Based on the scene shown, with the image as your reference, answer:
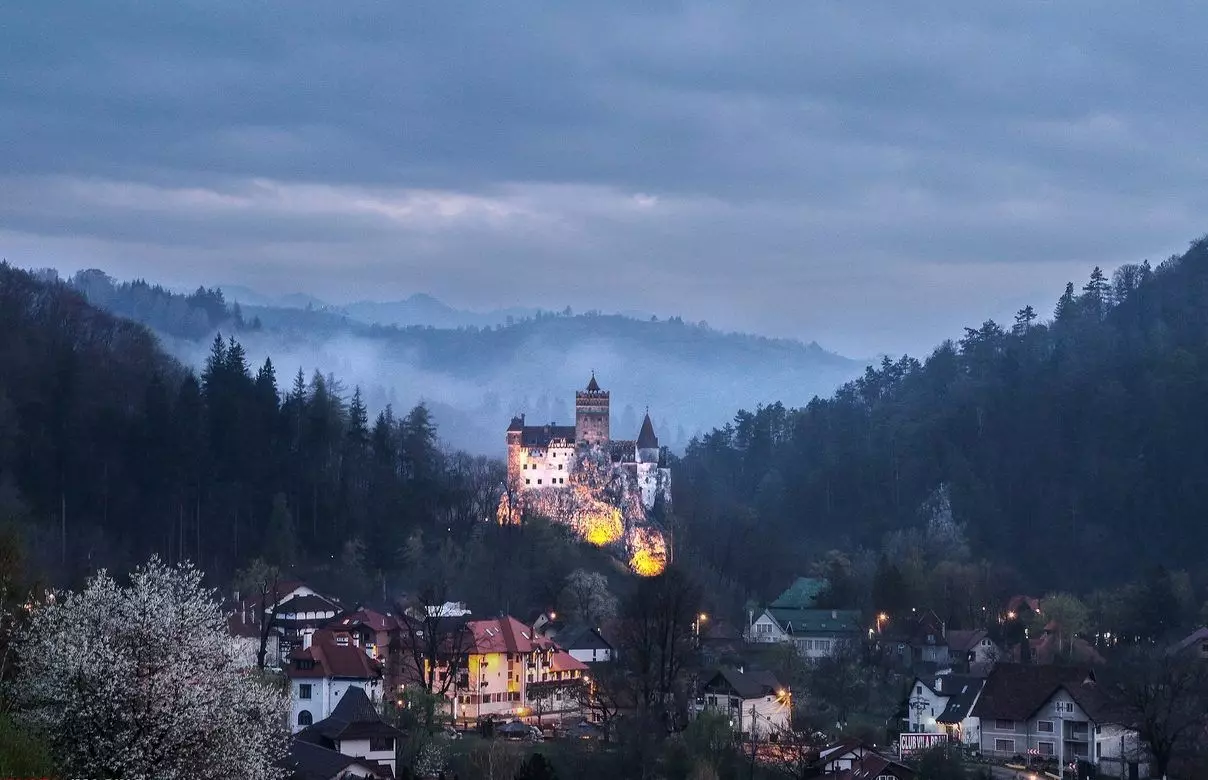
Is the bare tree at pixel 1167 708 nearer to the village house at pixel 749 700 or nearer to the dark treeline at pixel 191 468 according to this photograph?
the village house at pixel 749 700

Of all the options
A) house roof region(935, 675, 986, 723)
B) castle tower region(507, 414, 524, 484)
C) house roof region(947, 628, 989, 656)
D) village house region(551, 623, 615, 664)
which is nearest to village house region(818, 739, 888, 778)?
house roof region(935, 675, 986, 723)

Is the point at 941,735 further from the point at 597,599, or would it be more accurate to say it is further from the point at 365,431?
the point at 365,431

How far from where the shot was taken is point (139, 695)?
98.7 ft

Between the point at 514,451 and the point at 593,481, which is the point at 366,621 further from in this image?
the point at 514,451

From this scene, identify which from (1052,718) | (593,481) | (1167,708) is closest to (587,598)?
(593,481)

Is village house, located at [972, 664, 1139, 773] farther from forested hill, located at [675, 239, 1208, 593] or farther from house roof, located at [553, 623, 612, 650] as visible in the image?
forested hill, located at [675, 239, 1208, 593]

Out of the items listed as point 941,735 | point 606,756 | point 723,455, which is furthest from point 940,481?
point 606,756

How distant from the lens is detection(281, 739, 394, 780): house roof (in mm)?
41312

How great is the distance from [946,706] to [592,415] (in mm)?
61438

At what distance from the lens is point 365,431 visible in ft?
325

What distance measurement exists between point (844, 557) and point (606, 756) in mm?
57525

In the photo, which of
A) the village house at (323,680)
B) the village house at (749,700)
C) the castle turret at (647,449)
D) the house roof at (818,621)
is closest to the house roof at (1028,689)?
the village house at (749,700)

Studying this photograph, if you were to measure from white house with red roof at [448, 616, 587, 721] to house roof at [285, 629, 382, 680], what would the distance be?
7068 mm

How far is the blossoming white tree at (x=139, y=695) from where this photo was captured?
29.6 metres
